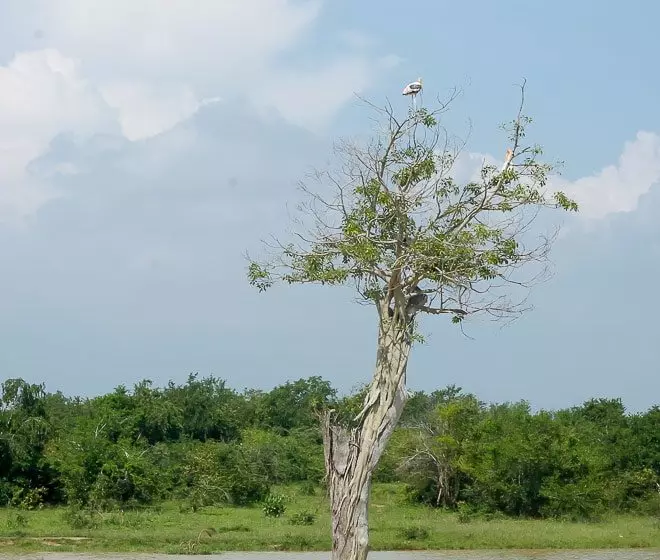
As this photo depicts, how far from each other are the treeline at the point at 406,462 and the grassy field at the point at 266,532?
929mm

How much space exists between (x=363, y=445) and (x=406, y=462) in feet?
62.8

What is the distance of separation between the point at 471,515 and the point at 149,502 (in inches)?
363

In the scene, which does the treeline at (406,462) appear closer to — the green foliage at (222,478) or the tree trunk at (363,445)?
the green foliage at (222,478)

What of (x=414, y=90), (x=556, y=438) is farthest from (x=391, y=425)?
(x=556, y=438)

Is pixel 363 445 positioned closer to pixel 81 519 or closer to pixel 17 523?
pixel 81 519

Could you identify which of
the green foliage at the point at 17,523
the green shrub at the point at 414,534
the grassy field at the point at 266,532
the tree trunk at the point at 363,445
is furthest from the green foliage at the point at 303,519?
the tree trunk at the point at 363,445

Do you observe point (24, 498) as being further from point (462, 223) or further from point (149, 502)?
point (462, 223)

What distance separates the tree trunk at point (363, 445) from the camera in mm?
11156

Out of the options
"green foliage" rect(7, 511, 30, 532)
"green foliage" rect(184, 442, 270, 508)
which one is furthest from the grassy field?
"green foliage" rect(184, 442, 270, 508)

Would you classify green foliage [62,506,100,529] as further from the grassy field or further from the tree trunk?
the tree trunk

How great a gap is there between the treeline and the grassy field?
3.05 feet

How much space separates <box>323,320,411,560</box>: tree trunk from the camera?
36.6ft

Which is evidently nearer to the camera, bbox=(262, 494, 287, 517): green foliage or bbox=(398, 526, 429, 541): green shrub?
bbox=(398, 526, 429, 541): green shrub

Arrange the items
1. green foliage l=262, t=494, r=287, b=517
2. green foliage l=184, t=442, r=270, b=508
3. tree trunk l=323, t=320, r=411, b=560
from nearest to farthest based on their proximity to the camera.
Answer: tree trunk l=323, t=320, r=411, b=560 < green foliage l=262, t=494, r=287, b=517 < green foliage l=184, t=442, r=270, b=508
